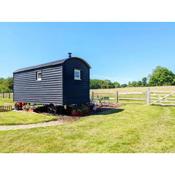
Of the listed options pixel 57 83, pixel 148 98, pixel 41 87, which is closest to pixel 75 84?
pixel 57 83

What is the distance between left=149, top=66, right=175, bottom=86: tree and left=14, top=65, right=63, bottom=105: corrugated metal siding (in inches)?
3277

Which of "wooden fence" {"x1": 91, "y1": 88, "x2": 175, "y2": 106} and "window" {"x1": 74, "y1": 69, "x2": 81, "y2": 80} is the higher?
"window" {"x1": 74, "y1": 69, "x2": 81, "y2": 80}

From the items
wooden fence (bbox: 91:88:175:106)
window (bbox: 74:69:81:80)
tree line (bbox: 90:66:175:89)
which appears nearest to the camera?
window (bbox: 74:69:81:80)

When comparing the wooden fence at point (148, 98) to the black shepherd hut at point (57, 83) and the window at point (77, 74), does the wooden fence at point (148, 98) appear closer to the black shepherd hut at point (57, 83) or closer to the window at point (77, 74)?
the black shepherd hut at point (57, 83)

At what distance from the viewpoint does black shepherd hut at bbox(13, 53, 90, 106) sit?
46.7 ft

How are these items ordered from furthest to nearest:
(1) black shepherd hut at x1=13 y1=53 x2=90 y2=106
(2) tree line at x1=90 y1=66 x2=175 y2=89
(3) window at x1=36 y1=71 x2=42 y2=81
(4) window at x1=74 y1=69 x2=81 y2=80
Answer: (2) tree line at x1=90 y1=66 x2=175 y2=89 → (3) window at x1=36 y1=71 x2=42 y2=81 → (4) window at x1=74 y1=69 x2=81 y2=80 → (1) black shepherd hut at x1=13 y1=53 x2=90 y2=106

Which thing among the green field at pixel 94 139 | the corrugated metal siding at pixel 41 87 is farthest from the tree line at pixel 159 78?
the green field at pixel 94 139

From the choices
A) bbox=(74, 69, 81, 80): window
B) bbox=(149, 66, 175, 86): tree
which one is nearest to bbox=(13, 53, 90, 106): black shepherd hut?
bbox=(74, 69, 81, 80): window

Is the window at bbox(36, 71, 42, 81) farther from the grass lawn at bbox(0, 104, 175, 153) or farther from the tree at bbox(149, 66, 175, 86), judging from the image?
the tree at bbox(149, 66, 175, 86)
